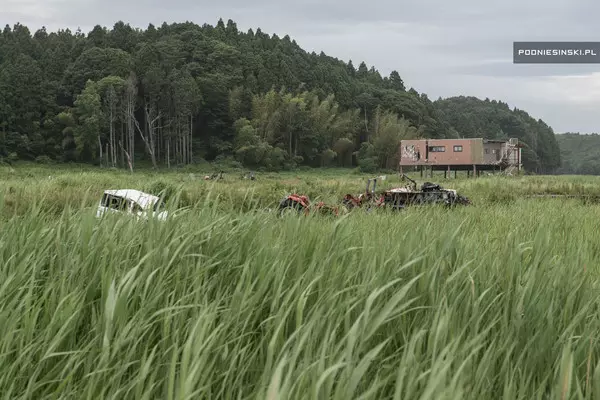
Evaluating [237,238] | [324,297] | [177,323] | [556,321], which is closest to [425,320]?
[324,297]

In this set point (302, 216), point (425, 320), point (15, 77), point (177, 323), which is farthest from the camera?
point (15, 77)

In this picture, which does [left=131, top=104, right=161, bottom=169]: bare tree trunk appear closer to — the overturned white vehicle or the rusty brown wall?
the rusty brown wall

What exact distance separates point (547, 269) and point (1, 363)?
259 cm

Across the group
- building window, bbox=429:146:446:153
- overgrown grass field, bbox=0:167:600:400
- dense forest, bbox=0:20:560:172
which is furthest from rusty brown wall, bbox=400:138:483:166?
overgrown grass field, bbox=0:167:600:400

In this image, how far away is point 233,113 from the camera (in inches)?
3391

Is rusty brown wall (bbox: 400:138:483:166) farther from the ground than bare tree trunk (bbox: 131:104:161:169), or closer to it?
closer to it

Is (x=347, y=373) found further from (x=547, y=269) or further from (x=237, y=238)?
(x=547, y=269)

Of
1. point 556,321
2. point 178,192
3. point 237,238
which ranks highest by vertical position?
point 178,192

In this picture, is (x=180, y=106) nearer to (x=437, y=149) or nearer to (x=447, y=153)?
(x=437, y=149)

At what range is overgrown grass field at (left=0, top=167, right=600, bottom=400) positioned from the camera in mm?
1569

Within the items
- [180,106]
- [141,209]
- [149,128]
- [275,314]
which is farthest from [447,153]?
[275,314]

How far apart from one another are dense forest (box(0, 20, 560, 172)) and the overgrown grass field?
189ft

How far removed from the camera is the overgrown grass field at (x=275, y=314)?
5.15 feet

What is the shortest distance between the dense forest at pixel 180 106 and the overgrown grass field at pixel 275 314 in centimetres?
5748
